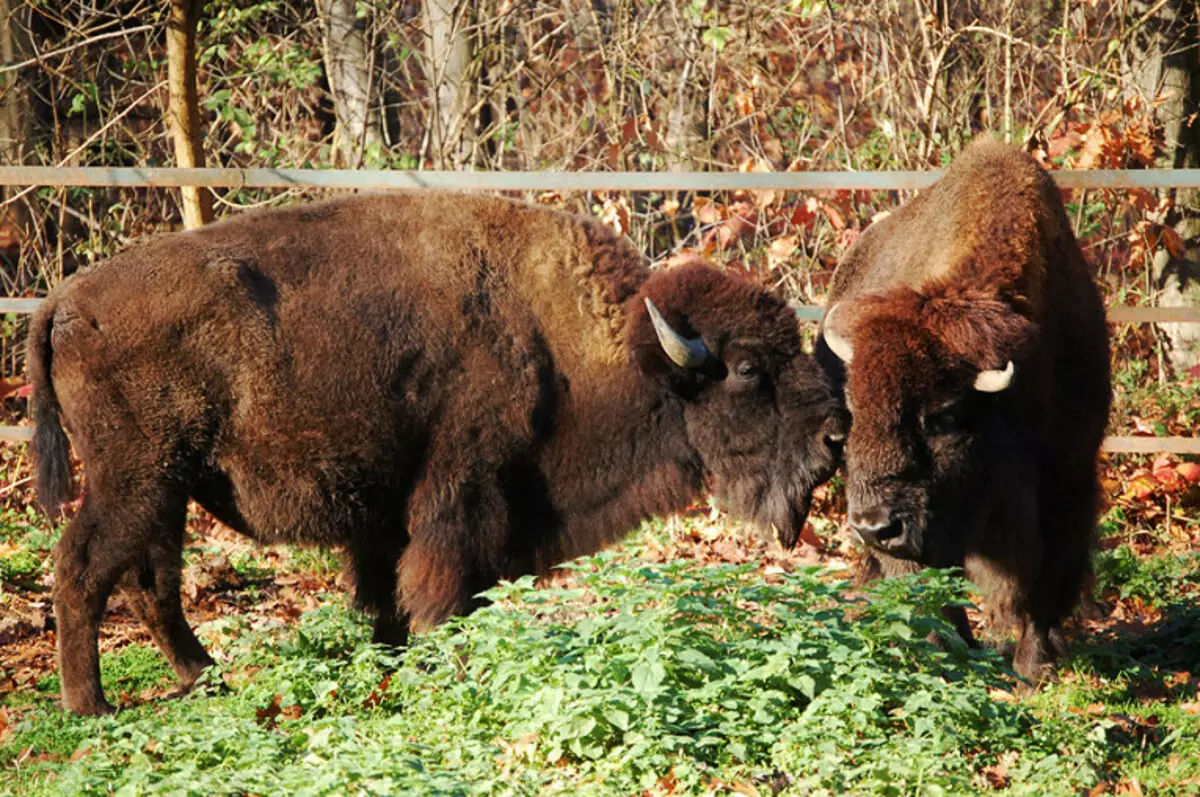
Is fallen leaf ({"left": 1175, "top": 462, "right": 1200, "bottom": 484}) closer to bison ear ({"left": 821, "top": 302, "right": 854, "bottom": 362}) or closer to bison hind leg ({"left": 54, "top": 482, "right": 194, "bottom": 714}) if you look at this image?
bison ear ({"left": 821, "top": 302, "right": 854, "bottom": 362})

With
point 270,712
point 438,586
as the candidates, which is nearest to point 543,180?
point 438,586

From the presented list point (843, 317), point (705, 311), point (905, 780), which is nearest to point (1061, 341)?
point (843, 317)

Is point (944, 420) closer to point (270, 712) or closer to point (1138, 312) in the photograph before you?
point (270, 712)

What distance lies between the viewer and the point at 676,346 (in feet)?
20.3

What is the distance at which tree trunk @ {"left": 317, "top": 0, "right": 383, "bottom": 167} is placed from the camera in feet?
39.0

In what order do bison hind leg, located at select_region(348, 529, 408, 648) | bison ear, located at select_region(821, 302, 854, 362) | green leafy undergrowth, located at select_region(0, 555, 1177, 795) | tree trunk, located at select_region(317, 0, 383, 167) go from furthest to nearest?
tree trunk, located at select_region(317, 0, 383, 167) → bison hind leg, located at select_region(348, 529, 408, 648) → bison ear, located at select_region(821, 302, 854, 362) → green leafy undergrowth, located at select_region(0, 555, 1177, 795)

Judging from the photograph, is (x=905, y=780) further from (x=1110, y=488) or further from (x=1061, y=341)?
(x=1110, y=488)

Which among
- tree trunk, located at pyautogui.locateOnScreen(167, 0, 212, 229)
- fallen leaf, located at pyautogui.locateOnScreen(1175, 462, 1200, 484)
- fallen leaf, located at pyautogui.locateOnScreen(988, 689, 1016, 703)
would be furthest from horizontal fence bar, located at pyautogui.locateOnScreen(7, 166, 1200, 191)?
fallen leaf, located at pyautogui.locateOnScreen(988, 689, 1016, 703)

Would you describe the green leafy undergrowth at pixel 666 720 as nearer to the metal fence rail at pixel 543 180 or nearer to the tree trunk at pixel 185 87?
the metal fence rail at pixel 543 180

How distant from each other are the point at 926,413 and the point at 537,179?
3402 mm

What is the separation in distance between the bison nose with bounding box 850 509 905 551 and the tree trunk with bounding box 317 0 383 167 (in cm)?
714

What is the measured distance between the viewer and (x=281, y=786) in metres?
4.00

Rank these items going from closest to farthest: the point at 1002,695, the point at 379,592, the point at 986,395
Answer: the point at 1002,695 → the point at 986,395 → the point at 379,592

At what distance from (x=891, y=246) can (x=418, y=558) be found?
276cm
